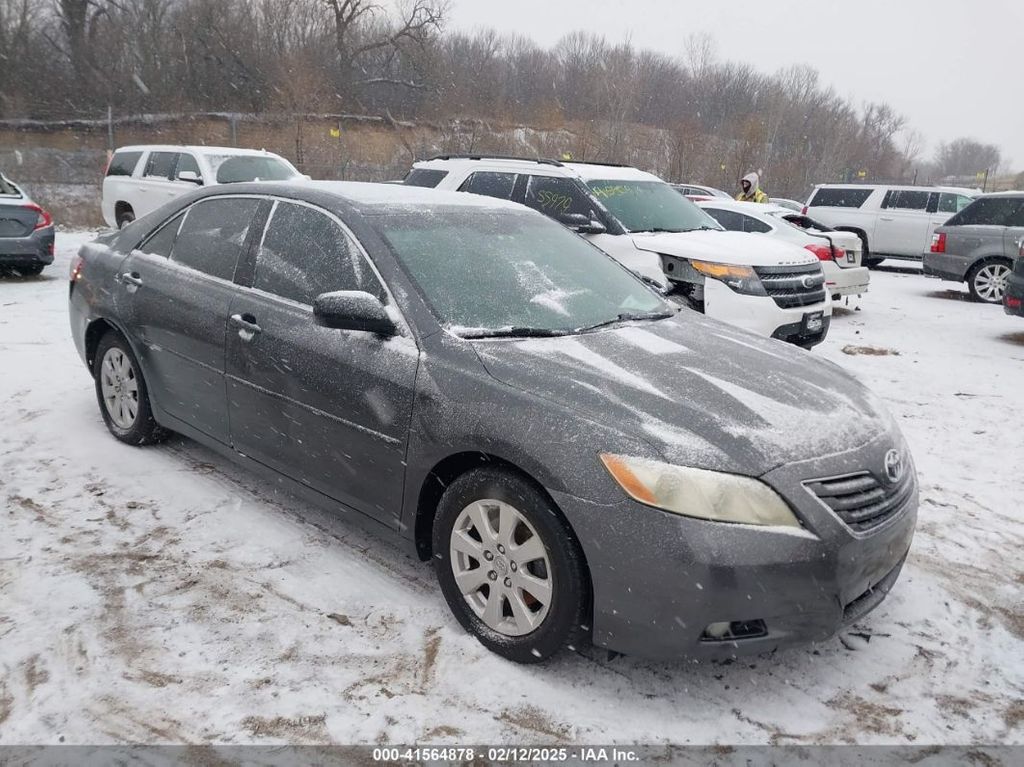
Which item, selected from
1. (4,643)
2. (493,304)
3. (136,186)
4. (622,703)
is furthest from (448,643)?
(136,186)

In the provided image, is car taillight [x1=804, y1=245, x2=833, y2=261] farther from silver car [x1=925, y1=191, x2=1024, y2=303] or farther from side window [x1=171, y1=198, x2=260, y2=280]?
side window [x1=171, y1=198, x2=260, y2=280]

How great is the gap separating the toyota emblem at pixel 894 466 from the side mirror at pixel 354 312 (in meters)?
1.96

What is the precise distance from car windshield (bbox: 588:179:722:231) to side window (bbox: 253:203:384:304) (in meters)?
4.51

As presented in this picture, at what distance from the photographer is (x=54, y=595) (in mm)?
3164

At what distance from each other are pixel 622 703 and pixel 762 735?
0.46 metres

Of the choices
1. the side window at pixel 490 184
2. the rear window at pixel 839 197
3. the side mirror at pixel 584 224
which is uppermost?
the rear window at pixel 839 197

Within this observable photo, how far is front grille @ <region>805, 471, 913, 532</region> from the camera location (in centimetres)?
260

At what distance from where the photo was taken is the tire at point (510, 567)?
2613 millimetres

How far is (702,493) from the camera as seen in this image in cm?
247

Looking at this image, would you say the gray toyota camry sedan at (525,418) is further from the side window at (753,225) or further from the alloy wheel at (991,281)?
the alloy wheel at (991,281)

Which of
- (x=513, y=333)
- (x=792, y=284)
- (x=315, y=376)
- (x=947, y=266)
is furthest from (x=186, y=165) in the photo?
(x=947, y=266)

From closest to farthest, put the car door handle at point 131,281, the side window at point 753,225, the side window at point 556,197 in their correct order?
the car door handle at point 131,281 < the side window at point 556,197 < the side window at point 753,225

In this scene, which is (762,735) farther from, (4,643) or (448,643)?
(4,643)

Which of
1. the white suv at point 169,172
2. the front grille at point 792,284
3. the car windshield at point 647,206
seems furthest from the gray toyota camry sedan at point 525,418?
the white suv at point 169,172
